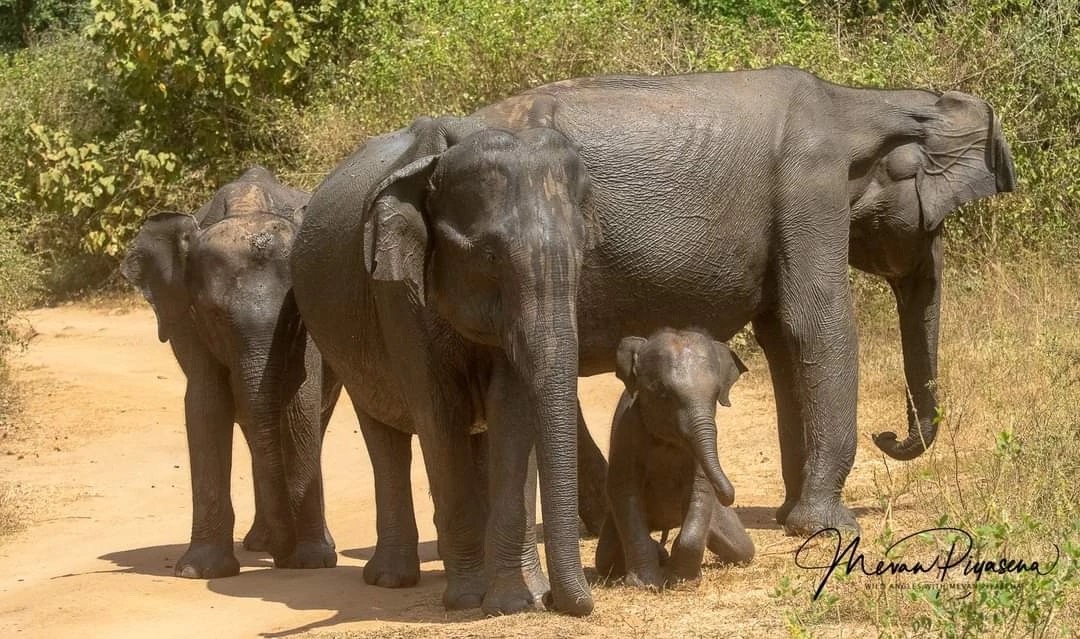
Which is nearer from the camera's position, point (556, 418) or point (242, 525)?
point (556, 418)

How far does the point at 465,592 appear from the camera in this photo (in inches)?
301

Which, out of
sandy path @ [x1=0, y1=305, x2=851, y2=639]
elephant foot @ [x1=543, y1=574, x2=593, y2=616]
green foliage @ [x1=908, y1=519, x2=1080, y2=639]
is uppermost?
green foliage @ [x1=908, y1=519, x2=1080, y2=639]

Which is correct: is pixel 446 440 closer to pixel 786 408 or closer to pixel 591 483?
pixel 591 483

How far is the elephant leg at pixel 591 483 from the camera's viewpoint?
9.91 metres

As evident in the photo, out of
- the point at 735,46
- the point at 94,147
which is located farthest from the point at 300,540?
the point at 94,147

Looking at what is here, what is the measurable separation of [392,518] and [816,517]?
215 cm

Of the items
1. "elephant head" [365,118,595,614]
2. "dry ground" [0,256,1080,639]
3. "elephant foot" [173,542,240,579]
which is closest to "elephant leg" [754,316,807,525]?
"dry ground" [0,256,1080,639]

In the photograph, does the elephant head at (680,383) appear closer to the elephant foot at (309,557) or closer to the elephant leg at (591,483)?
the elephant leg at (591,483)

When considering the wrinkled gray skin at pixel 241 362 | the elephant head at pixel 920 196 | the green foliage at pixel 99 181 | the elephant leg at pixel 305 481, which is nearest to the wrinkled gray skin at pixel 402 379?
the wrinkled gray skin at pixel 241 362

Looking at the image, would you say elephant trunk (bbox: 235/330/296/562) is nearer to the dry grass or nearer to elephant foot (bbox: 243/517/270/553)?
elephant foot (bbox: 243/517/270/553)

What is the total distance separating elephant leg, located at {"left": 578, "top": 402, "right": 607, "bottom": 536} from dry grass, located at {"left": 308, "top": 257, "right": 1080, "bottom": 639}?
10.9 inches

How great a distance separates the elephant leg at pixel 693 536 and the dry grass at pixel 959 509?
10 centimetres

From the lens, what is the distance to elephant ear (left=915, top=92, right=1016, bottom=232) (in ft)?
32.3

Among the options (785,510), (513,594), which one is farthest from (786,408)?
(513,594)
